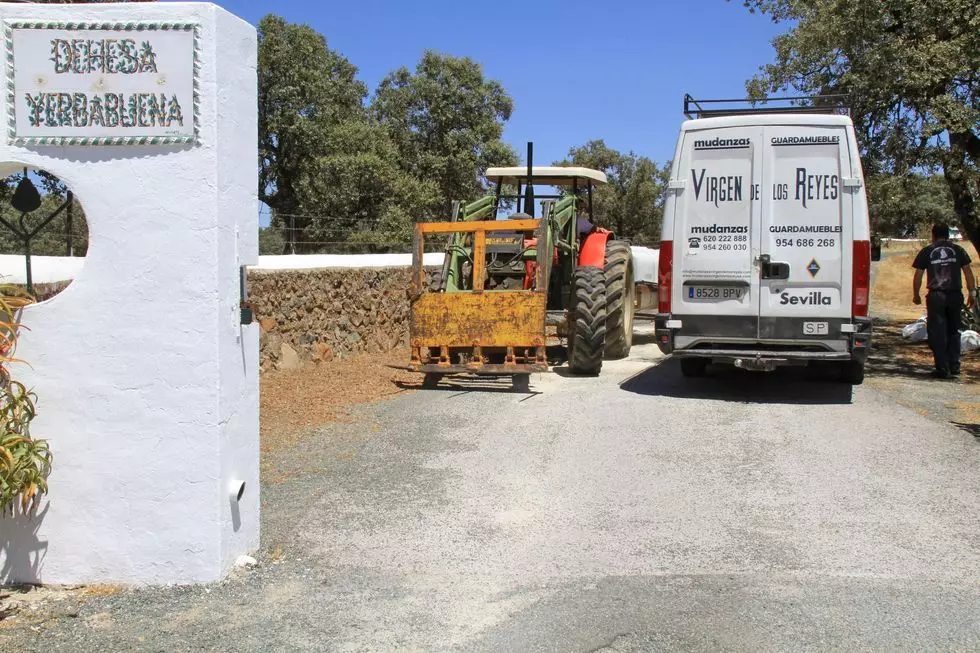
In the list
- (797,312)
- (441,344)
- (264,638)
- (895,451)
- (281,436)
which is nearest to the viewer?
(264,638)

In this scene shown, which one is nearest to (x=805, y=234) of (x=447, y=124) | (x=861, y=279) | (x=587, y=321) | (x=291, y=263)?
(x=861, y=279)

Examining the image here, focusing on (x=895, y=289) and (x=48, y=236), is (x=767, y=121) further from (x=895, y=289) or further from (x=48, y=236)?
(x=895, y=289)

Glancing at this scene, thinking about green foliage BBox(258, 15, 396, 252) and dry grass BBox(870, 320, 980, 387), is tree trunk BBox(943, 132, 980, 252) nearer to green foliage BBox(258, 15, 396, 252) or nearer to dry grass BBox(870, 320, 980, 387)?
dry grass BBox(870, 320, 980, 387)

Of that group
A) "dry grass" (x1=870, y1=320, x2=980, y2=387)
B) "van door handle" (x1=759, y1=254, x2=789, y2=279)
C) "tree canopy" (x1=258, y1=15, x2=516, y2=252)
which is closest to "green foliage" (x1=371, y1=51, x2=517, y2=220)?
"tree canopy" (x1=258, y1=15, x2=516, y2=252)

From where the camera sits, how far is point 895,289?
3269 cm

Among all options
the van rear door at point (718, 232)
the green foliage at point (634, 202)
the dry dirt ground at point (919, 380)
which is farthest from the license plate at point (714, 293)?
the green foliage at point (634, 202)

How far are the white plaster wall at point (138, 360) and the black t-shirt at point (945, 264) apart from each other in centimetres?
1008

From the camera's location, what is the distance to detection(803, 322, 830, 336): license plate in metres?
9.63

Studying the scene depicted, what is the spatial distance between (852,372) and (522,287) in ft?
13.9

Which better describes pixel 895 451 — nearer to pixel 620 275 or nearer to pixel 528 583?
pixel 528 583

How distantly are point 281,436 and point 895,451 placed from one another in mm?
5243

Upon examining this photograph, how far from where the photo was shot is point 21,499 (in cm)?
448

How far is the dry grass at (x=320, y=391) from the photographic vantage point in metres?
8.43

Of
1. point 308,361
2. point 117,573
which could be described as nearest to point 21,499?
point 117,573
